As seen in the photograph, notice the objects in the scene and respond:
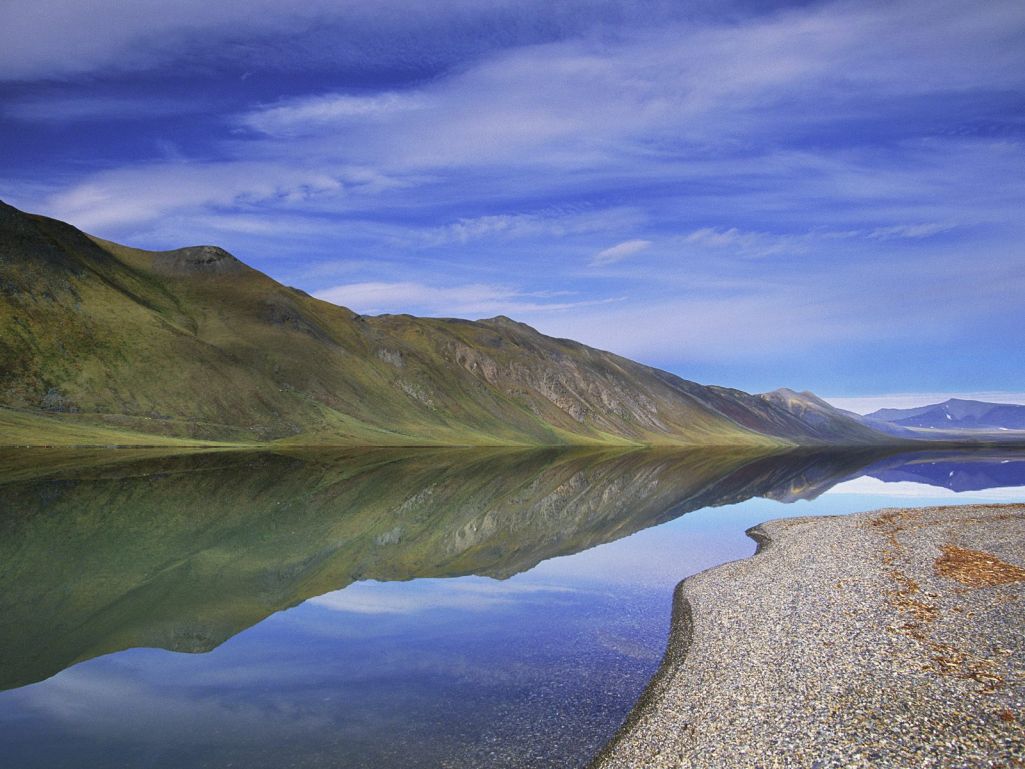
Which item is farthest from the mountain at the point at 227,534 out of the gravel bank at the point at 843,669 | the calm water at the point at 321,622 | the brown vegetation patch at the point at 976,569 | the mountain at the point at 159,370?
the mountain at the point at 159,370

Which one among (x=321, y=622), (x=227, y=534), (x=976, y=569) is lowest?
(x=321, y=622)

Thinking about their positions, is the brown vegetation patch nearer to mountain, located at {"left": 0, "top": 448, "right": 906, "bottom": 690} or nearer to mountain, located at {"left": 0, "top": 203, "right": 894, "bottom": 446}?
mountain, located at {"left": 0, "top": 448, "right": 906, "bottom": 690}

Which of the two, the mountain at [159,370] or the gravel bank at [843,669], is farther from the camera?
the mountain at [159,370]

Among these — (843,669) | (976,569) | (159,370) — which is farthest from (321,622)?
(159,370)

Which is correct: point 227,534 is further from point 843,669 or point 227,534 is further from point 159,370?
point 159,370

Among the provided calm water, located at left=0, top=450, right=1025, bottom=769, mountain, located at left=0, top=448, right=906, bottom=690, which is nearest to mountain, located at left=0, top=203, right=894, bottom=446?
mountain, located at left=0, top=448, right=906, bottom=690

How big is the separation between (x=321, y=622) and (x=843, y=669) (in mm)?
18327

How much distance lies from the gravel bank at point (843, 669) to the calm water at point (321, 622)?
5.83ft

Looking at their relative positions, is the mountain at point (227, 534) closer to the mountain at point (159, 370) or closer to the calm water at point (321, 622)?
the calm water at point (321, 622)

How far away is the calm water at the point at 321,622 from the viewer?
16.8 meters

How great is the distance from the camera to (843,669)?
1933 cm

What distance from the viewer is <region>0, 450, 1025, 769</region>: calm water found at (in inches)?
661

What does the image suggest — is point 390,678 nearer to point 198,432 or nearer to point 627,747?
point 627,747

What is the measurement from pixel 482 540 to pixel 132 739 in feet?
99.6
